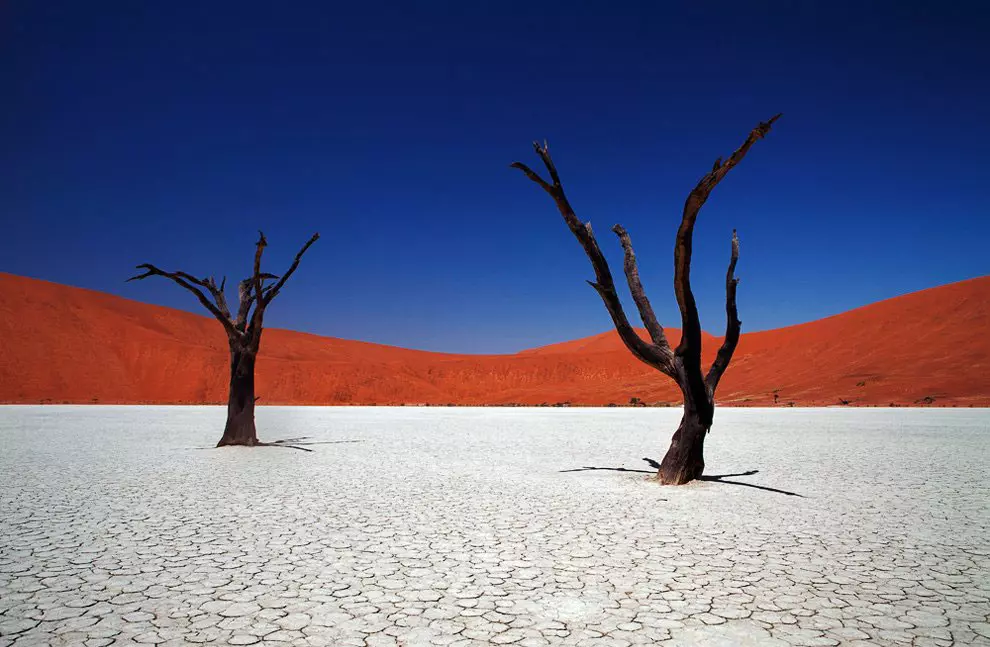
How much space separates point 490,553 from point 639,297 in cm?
582

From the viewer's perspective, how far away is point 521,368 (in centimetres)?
7212

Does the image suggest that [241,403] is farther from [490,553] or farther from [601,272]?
[490,553]

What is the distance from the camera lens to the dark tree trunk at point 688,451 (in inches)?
377

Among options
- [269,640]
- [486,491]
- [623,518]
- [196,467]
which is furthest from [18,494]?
[623,518]

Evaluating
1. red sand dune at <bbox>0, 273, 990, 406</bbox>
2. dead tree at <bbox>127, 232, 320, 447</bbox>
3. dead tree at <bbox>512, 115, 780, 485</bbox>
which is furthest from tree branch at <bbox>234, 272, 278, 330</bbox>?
red sand dune at <bbox>0, 273, 990, 406</bbox>

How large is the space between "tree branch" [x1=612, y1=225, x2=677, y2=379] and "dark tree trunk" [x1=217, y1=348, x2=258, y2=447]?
9227 mm

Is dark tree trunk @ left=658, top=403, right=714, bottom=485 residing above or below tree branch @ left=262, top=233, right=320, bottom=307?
below

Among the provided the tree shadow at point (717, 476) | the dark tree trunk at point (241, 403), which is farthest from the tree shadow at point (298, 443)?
the tree shadow at point (717, 476)

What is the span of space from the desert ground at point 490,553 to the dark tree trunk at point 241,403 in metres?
2.75

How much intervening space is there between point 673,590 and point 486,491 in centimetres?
464

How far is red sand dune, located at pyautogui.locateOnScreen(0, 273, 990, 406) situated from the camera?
140 ft

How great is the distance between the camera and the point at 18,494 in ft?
28.3

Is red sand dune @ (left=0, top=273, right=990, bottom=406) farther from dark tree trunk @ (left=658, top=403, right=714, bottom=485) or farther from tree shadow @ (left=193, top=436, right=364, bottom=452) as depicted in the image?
tree shadow @ (left=193, top=436, right=364, bottom=452)

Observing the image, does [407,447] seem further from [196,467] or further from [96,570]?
[96,570]
